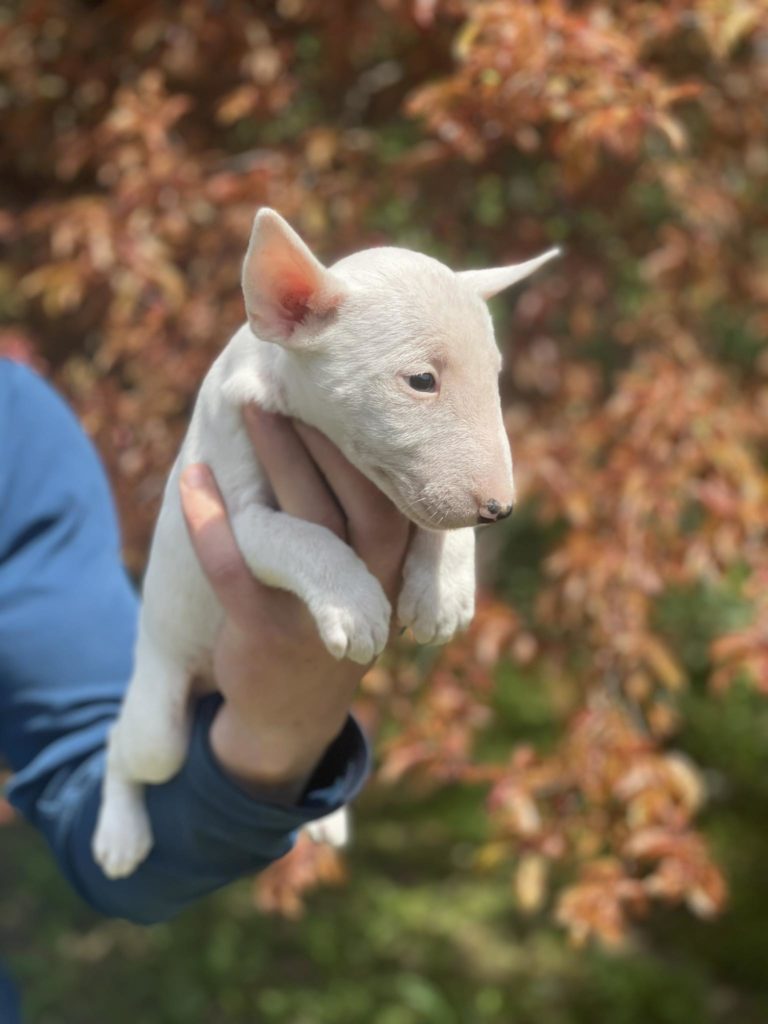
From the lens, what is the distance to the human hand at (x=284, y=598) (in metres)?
1.91

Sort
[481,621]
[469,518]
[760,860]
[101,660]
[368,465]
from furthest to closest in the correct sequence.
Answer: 1. [760,860]
2. [481,621]
3. [101,660]
4. [368,465]
5. [469,518]

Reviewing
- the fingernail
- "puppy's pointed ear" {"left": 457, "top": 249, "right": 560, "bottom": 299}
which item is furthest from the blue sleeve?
"puppy's pointed ear" {"left": 457, "top": 249, "right": 560, "bottom": 299}

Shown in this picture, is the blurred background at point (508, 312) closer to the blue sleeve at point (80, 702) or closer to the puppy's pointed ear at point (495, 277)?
the blue sleeve at point (80, 702)

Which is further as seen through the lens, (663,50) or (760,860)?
(760,860)

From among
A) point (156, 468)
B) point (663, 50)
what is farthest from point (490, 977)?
point (663, 50)

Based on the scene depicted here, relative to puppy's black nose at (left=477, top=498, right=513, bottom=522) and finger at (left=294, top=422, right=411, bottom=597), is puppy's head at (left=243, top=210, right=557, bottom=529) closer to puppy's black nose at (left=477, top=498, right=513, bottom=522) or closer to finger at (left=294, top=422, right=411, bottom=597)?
puppy's black nose at (left=477, top=498, right=513, bottom=522)

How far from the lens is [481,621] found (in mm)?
3752

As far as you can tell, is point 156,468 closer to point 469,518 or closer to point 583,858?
point 583,858

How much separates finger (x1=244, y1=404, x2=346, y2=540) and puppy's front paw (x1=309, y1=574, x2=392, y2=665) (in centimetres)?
19

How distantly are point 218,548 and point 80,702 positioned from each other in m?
0.84

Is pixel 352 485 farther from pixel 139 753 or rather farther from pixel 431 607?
pixel 139 753

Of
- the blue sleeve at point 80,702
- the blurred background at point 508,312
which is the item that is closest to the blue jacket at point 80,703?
the blue sleeve at point 80,702

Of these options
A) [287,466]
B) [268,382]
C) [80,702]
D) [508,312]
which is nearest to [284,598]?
[287,466]

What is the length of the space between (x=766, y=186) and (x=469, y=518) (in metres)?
3.12
